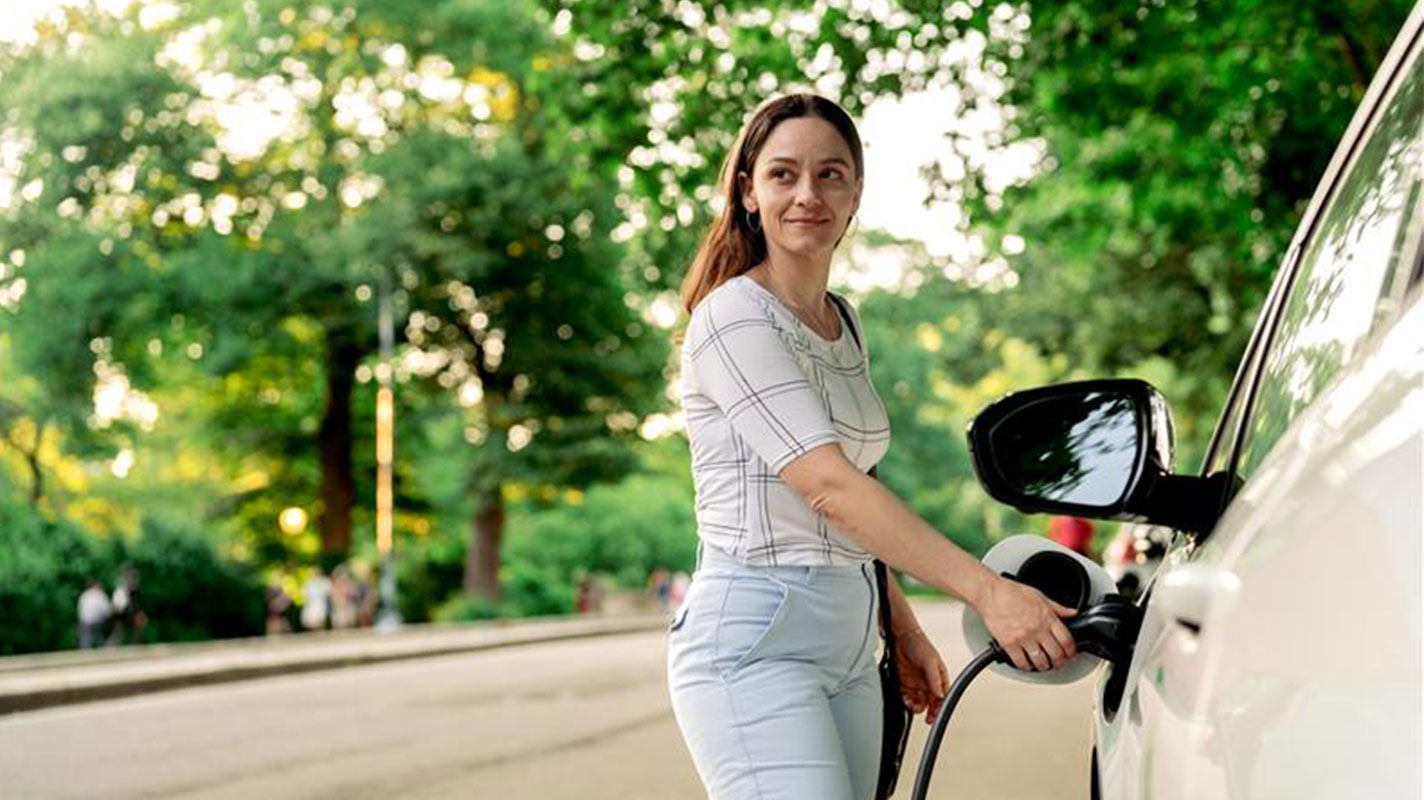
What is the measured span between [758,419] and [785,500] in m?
0.15

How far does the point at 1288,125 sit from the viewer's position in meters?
19.3

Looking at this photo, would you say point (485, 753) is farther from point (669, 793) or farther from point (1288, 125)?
point (1288, 125)

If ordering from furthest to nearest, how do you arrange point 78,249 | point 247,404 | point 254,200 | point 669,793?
point 247,404 < point 254,200 < point 78,249 < point 669,793

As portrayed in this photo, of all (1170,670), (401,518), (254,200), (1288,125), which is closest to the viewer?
(1170,670)

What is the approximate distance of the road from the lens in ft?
37.2

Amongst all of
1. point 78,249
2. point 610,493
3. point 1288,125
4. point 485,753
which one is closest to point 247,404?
point 78,249

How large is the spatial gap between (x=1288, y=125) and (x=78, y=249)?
88.3ft

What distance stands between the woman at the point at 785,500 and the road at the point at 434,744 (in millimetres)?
6815

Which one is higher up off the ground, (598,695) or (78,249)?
(78,249)

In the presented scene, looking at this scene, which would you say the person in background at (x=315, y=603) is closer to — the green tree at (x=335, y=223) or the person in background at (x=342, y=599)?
the person in background at (x=342, y=599)

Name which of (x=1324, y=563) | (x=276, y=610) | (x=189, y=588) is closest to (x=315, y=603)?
(x=276, y=610)

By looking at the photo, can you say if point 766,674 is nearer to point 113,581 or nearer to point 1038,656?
point 1038,656

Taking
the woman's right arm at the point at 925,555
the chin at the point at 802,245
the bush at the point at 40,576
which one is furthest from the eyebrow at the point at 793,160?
the bush at the point at 40,576

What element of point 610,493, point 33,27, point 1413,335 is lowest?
point 610,493
